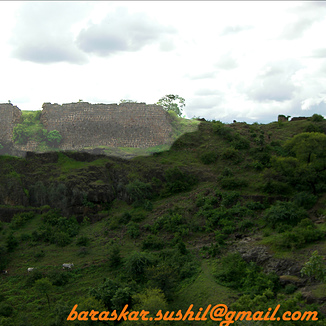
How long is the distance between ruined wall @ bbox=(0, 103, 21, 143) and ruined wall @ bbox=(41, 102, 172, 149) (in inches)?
109

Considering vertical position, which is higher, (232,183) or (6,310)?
(232,183)

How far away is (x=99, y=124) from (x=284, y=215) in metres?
20.2

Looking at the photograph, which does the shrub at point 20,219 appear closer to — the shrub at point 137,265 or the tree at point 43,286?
the tree at point 43,286

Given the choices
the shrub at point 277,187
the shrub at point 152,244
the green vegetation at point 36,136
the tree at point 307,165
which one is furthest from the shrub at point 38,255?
the tree at point 307,165

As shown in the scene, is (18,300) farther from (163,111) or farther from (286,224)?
(163,111)

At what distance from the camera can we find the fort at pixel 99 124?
34438 millimetres

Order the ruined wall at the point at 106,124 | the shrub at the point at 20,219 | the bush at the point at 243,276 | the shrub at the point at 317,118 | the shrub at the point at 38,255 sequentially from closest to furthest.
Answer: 1. the bush at the point at 243,276
2. the shrub at the point at 38,255
3. the shrub at the point at 20,219
4. the ruined wall at the point at 106,124
5. the shrub at the point at 317,118

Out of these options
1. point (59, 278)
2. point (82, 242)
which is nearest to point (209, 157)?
point (82, 242)

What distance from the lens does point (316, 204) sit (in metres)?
22.8

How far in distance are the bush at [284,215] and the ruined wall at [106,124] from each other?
15.3m

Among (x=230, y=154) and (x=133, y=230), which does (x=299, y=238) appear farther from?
(x=230, y=154)

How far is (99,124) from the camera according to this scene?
3478 centimetres

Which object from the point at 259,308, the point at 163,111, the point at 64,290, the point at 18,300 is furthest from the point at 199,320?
the point at 163,111

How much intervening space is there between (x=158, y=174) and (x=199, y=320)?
15.0 metres
